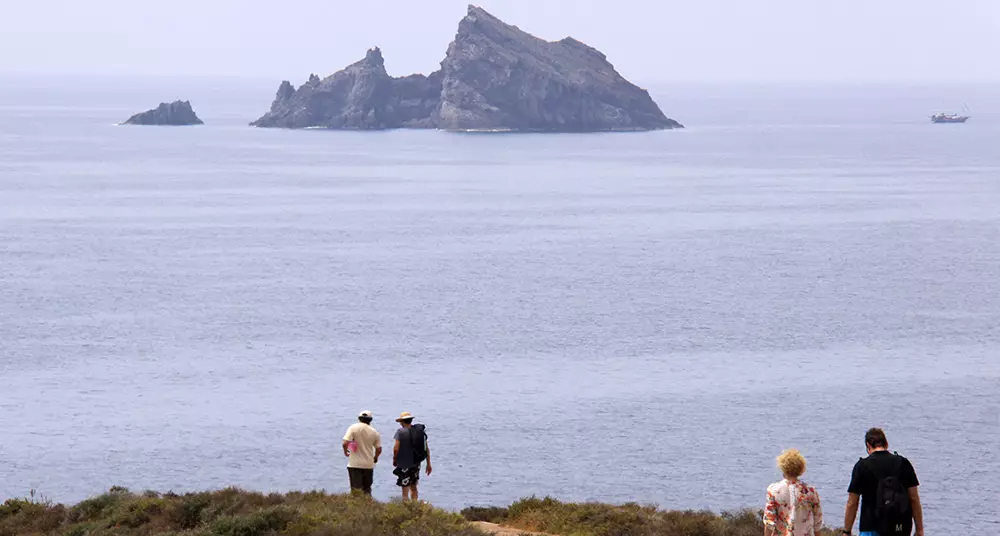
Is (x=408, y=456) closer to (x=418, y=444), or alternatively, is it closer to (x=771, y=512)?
(x=418, y=444)

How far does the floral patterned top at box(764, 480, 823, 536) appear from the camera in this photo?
14.5 meters

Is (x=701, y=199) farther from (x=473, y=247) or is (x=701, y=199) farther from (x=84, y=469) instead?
(x=84, y=469)

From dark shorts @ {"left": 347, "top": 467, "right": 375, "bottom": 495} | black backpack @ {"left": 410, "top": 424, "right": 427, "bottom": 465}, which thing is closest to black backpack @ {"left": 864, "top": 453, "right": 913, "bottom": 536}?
black backpack @ {"left": 410, "top": 424, "right": 427, "bottom": 465}

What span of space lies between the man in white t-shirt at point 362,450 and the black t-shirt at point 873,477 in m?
9.02

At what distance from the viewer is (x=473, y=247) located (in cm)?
10669

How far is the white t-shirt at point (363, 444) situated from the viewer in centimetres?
2123

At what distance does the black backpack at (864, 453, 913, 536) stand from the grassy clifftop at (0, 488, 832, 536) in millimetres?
5880

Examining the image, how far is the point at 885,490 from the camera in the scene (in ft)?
46.3

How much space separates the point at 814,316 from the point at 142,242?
2233 inches

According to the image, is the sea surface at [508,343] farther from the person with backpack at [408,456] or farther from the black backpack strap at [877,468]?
the black backpack strap at [877,468]

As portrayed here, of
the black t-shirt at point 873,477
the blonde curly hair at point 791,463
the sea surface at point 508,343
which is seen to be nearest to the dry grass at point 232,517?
the blonde curly hair at point 791,463

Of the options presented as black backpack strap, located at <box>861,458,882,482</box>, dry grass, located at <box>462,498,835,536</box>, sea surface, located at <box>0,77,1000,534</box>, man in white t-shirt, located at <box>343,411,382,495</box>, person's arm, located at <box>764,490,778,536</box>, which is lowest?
sea surface, located at <box>0,77,1000,534</box>

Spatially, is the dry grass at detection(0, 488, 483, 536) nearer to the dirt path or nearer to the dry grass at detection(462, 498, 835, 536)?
the dirt path

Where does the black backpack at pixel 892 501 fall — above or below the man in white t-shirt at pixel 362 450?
above
